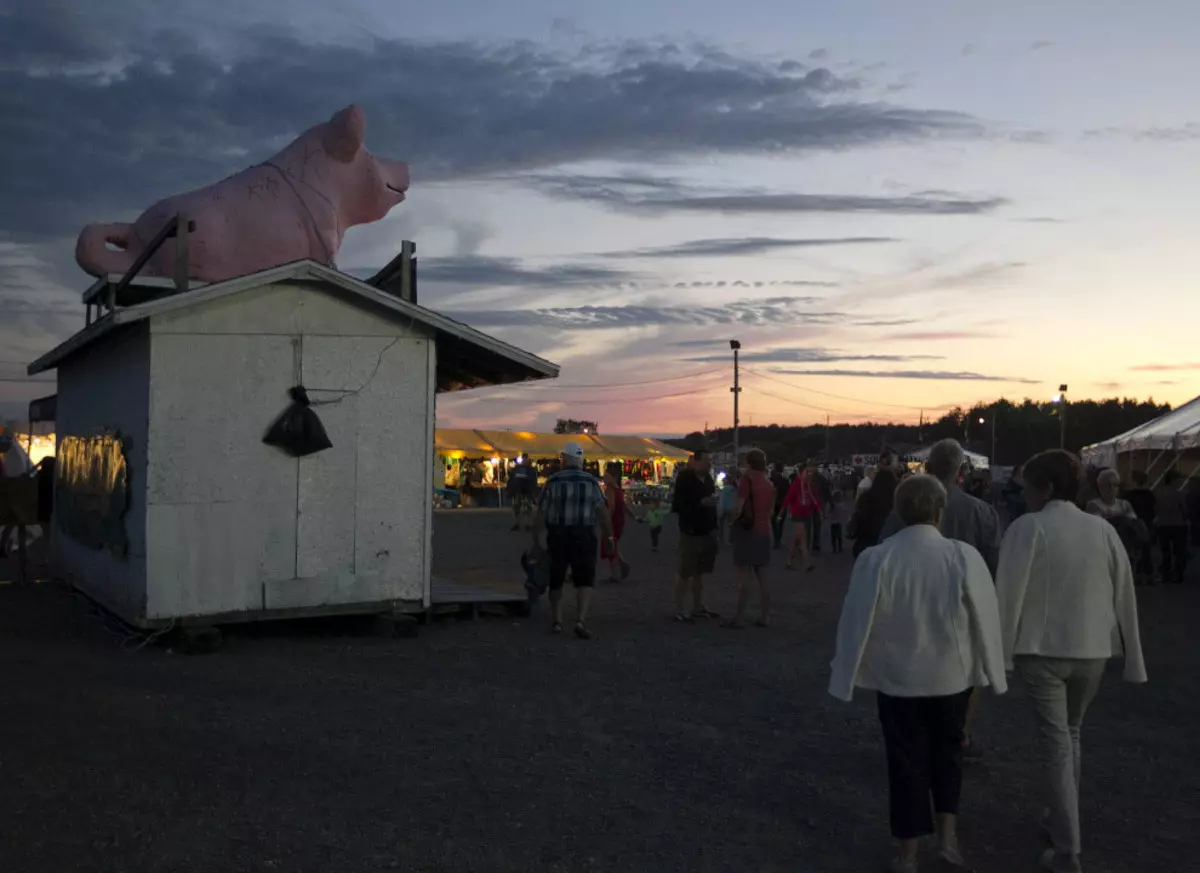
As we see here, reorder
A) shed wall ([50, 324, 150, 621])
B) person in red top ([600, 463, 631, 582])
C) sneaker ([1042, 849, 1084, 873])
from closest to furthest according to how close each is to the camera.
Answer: sneaker ([1042, 849, 1084, 873])
shed wall ([50, 324, 150, 621])
person in red top ([600, 463, 631, 582])

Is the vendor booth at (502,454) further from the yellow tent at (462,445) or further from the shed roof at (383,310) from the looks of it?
the shed roof at (383,310)

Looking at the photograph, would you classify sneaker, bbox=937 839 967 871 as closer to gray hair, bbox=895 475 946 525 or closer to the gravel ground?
the gravel ground

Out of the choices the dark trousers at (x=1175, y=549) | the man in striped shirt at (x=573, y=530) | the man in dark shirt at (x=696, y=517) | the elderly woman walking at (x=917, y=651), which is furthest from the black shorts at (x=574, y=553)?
the dark trousers at (x=1175, y=549)

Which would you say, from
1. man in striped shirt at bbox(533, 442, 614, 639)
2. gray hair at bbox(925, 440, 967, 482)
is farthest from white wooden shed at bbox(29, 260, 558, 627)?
gray hair at bbox(925, 440, 967, 482)

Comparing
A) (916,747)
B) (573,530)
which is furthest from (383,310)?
(916,747)

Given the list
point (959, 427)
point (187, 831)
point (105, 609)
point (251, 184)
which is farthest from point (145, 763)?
point (959, 427)

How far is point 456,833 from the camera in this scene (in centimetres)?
503

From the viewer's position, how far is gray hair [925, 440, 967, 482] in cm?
621

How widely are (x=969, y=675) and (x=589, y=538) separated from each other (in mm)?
6195

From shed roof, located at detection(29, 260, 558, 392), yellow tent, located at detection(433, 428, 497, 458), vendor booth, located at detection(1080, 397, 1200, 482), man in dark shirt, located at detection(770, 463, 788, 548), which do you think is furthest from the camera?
yellow tent, located at detection(433, 428, 497, 458)

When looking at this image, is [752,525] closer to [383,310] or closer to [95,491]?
[383,310]

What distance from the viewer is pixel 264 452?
9.73 m

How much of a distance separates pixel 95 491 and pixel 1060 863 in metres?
9.61

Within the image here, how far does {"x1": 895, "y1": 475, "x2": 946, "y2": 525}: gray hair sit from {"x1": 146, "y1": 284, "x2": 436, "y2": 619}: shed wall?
6435 millimetres
